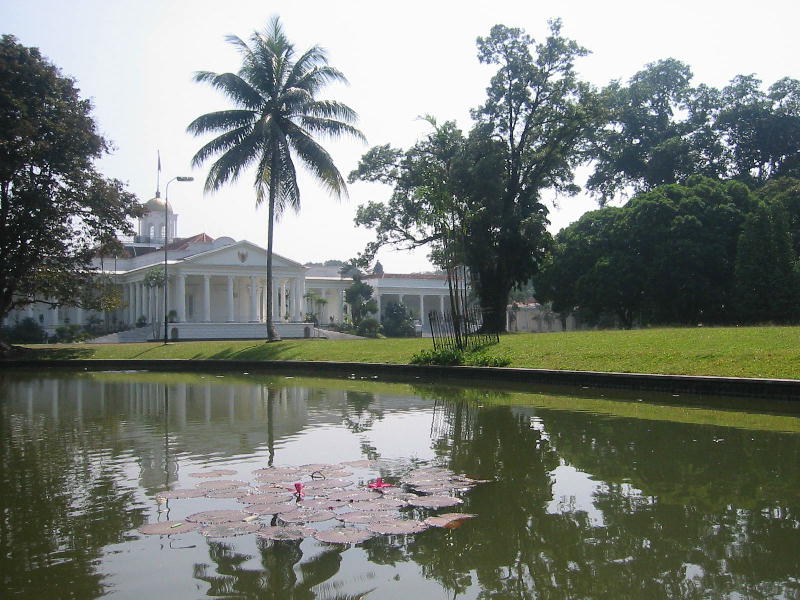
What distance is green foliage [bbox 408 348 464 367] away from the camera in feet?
72.7

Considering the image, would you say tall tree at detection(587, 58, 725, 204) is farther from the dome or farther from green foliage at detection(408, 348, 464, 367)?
the dome

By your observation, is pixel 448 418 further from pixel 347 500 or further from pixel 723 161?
pixel 723 161

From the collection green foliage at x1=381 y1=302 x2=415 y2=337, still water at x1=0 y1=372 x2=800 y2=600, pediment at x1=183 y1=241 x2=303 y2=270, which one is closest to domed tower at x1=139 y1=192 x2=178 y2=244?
pediment at x1=183 y1=241 x2=303 y2=270

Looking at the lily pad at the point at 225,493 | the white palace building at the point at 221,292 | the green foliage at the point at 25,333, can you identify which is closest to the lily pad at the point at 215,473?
the lily pad at the point at 225,493

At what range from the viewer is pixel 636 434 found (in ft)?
34.3

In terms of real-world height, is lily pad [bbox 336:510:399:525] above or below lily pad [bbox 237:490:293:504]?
below

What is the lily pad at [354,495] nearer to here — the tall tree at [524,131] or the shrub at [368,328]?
the tall tree at [524,131]

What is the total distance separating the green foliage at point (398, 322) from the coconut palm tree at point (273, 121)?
68.2 feet

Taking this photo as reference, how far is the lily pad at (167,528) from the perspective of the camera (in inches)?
223

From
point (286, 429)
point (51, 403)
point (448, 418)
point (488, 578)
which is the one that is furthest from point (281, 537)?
point (51, 403)

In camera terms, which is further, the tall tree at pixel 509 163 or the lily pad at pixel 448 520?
the tall tree at pixel 509 163

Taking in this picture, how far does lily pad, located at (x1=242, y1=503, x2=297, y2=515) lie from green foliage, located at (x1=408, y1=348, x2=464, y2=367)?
16.0 metres

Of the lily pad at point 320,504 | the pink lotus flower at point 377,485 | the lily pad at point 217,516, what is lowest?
the lily pad at point 217,516

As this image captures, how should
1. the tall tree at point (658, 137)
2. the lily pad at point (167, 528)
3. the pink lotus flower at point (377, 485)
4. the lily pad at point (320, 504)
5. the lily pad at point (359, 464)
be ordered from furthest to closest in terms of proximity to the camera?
the tall tree at point (658, 137)
the lily pad at point (359, 464)
the pink lotus flower at point (377, 485)
the lily pad at point (320, 504)
the lily pad at point (167, 528)
